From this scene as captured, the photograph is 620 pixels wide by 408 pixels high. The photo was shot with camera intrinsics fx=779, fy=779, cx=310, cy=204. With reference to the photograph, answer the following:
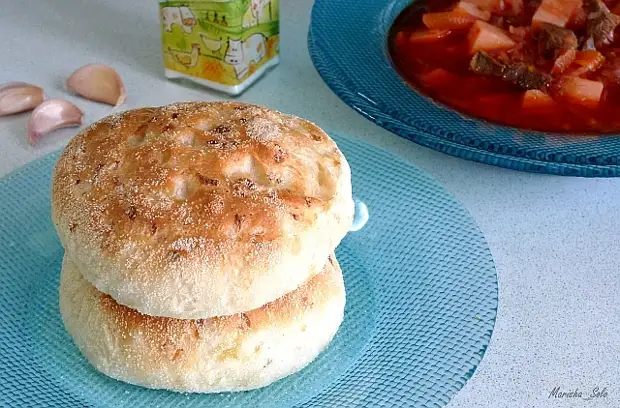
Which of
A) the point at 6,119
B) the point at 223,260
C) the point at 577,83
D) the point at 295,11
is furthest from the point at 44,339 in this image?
the point at 295,11

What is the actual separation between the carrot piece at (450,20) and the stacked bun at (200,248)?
2.49ft

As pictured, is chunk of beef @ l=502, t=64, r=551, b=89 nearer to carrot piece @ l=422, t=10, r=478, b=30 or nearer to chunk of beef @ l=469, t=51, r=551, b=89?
chunk of beef @ l=469, t=51, r=551, b=89

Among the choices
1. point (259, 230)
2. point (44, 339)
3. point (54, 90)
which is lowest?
point (54, 90)

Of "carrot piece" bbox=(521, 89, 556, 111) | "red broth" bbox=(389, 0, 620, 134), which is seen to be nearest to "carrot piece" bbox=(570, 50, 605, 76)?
"red broth" bbox=(389, 0, 620, 134)

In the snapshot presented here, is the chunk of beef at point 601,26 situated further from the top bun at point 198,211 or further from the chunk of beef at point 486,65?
the top bun at point 198,211

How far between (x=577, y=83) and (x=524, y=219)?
310 millimetres

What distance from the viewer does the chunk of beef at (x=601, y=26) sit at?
1671mm

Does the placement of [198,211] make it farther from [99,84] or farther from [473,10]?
[473,10]

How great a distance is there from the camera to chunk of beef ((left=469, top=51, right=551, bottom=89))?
Result: 1531 mm

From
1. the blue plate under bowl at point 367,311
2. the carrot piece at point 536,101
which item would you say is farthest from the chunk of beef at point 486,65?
the blue plate under bowl at point 367,311

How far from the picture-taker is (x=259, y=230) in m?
0.96

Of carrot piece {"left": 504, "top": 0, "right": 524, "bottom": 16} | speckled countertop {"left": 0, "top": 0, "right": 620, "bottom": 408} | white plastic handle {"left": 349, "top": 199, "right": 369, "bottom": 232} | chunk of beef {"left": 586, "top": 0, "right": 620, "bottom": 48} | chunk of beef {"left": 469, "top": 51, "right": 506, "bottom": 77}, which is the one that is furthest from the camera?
carrot piece {"left": 504, "top": 0, "right": 524, "bottom": 16}

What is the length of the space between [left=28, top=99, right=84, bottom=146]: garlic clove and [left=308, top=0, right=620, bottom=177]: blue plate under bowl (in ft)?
1.72

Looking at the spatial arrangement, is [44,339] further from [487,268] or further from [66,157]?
[487,268]
